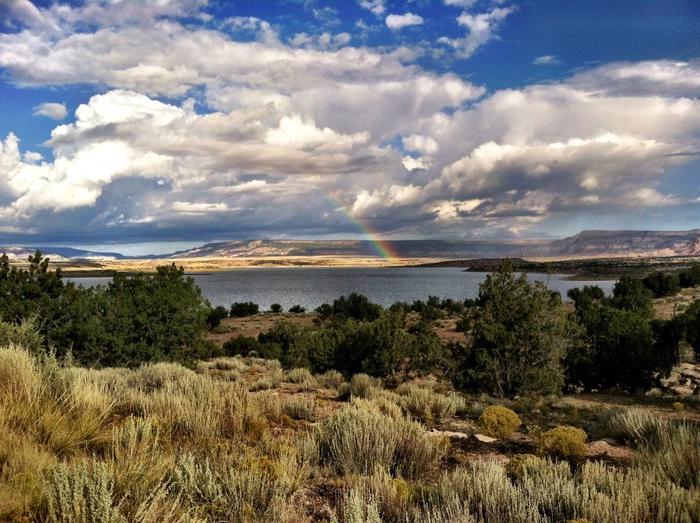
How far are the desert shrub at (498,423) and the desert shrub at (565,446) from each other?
4.46 ft

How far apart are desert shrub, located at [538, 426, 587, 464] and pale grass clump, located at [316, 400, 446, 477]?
1.35 m

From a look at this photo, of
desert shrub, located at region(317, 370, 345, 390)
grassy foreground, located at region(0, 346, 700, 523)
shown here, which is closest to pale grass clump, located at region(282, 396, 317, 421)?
grassy foreground, located at region(0, 346, 700, 523)

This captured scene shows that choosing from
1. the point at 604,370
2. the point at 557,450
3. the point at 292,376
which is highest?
the point at 557,450

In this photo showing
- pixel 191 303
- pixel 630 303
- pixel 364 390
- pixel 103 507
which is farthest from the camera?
pixel 630 303

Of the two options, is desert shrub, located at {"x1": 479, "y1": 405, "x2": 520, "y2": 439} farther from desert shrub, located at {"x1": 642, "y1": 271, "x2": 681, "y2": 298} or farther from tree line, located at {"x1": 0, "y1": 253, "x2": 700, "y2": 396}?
desert shrub, located at {"x1": 642, "y1": 271, "x2": 681, "y2": 298}

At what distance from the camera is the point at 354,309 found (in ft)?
171

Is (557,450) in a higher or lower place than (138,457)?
lower

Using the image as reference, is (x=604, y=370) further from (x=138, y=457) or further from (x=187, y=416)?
(x=138, y=457)

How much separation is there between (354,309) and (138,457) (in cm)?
4767

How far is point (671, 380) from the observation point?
73.2 ft

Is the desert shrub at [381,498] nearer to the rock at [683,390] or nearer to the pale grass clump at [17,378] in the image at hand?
the pale grass clump at [17,378]

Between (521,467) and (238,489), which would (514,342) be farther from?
(238,489)

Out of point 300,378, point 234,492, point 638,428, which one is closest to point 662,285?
point 300,378

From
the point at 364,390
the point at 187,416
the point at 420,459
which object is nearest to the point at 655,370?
the point at 364,390
